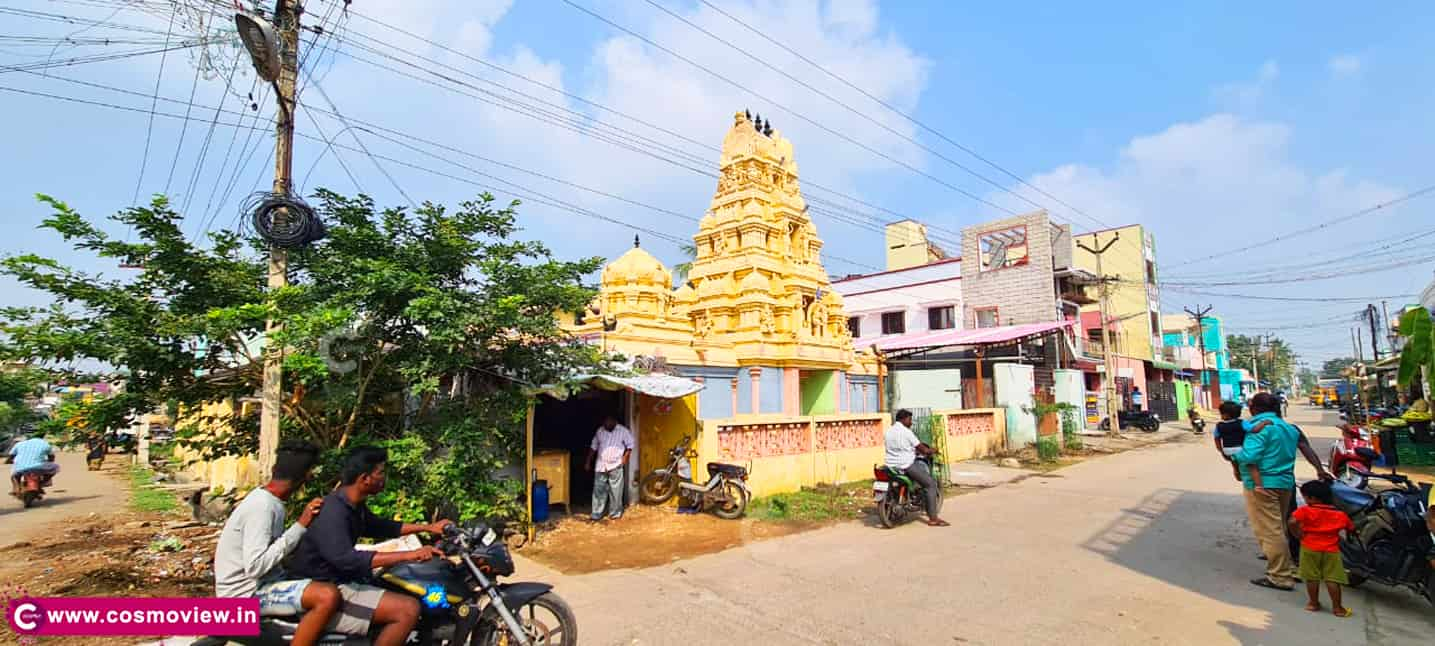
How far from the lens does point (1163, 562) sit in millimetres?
6199

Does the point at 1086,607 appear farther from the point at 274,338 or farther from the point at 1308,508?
the point at 274,338

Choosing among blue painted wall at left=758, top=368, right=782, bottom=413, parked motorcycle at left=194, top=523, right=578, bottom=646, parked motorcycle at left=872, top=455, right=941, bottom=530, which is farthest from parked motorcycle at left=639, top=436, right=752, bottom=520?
blue painted wall at left=758, top=368, right=782, bottom=413

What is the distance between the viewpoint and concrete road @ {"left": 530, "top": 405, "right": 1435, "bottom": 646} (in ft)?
14.3

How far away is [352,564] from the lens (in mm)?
3166

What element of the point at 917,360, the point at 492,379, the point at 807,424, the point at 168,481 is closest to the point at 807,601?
the point at 492,379

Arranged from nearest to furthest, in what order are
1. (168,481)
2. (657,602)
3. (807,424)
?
(657,602) < (807,424) < (168,481)

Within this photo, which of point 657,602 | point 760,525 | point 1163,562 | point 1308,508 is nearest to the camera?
point 1308,508

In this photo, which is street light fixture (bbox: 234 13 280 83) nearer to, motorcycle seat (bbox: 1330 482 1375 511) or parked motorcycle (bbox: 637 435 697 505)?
parked motorcycle (bbox: 637 435 697 505)

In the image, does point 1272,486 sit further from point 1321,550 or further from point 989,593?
point 989,593

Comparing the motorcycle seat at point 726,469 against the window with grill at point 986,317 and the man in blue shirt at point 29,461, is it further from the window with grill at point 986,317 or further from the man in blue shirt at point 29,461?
the window with grill at point 986,317

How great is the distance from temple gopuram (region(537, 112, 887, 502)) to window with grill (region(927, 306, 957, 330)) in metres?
8.03

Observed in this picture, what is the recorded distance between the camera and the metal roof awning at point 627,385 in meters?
7.01

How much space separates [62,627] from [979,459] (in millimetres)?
16257

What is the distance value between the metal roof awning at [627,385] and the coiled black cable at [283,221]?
2.64 metres
